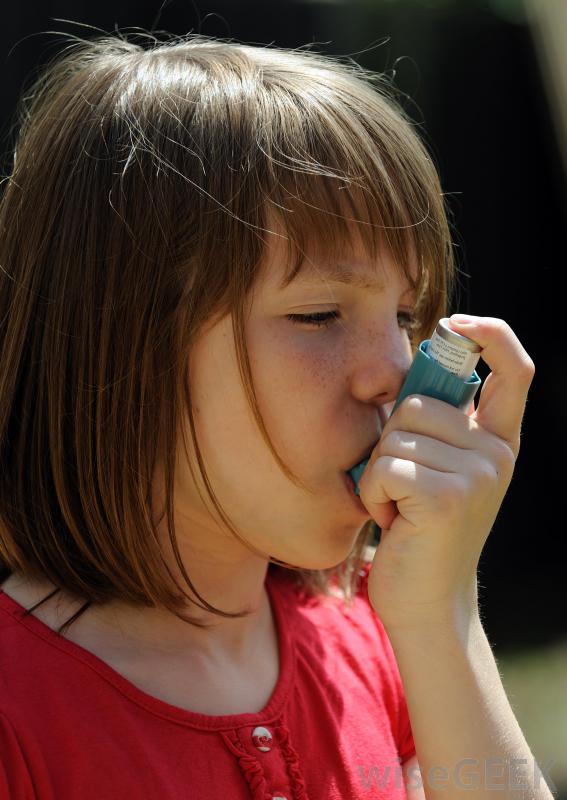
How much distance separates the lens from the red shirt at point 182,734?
131 cm

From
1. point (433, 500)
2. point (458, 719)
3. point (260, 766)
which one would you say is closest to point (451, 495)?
point (433, 500)

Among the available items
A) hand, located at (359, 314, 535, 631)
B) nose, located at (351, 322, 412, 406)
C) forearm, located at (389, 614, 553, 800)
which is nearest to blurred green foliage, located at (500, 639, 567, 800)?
forearm, located at (389, 614, 553, 800)

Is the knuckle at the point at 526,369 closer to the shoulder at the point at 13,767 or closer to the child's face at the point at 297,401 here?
the child's face at the point at 297,401

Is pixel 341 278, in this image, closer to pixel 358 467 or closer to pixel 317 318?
pixel 317 318

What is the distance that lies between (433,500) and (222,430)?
1.04ft

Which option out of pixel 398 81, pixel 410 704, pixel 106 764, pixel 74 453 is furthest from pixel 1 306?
pixel 398 81

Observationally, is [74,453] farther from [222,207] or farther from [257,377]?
[222,207]

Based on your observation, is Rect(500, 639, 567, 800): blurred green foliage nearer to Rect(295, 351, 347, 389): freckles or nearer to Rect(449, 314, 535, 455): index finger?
Rect(449, 314, 535, 455): index finger

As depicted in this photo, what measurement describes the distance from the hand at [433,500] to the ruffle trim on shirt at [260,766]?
0.25 m

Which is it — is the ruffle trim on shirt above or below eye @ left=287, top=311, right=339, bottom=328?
below

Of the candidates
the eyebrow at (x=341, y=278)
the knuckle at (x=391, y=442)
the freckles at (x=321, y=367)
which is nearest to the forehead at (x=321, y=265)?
the eyebrow at (x=341, y=278)

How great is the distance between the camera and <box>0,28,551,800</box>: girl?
141 cm

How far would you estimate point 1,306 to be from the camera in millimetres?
1613

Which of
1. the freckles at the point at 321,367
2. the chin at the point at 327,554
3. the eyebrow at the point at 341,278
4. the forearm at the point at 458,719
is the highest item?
the eyebrow at the point at 341,278
